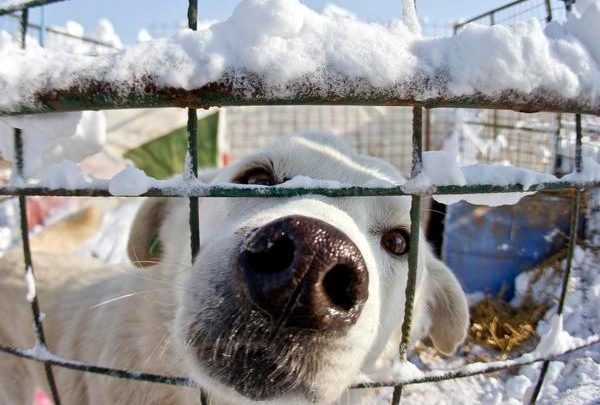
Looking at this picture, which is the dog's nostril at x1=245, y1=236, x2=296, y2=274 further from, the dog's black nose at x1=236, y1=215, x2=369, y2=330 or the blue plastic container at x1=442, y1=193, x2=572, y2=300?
the blue plastic container at x1=442, y1=193, x2=572, y2=300

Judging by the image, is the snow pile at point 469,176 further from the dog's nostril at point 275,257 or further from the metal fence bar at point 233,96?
the dog's nostril at point 275,257

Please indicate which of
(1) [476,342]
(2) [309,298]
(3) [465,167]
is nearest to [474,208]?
(1) [476,342]

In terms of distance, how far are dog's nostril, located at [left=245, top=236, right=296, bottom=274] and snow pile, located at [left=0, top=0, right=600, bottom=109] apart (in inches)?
12.2

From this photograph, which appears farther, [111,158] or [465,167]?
[111,158]

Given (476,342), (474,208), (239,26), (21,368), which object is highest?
(239,26)

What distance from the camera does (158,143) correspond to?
21.7ft

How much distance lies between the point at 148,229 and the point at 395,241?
1.33 metres

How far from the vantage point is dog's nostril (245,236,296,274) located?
1039 millimetres

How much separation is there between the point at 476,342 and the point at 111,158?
4.67 m

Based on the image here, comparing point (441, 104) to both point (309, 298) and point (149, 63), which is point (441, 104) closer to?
point (309, 298)

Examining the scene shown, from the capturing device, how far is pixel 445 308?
240 cm

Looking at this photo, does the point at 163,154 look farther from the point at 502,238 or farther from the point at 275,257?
the point at 275,257

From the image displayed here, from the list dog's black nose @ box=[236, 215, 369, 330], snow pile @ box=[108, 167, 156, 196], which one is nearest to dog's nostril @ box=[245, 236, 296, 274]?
dog's black nose @ box=[236, 215, 369, 330]

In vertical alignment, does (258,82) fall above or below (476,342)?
above
